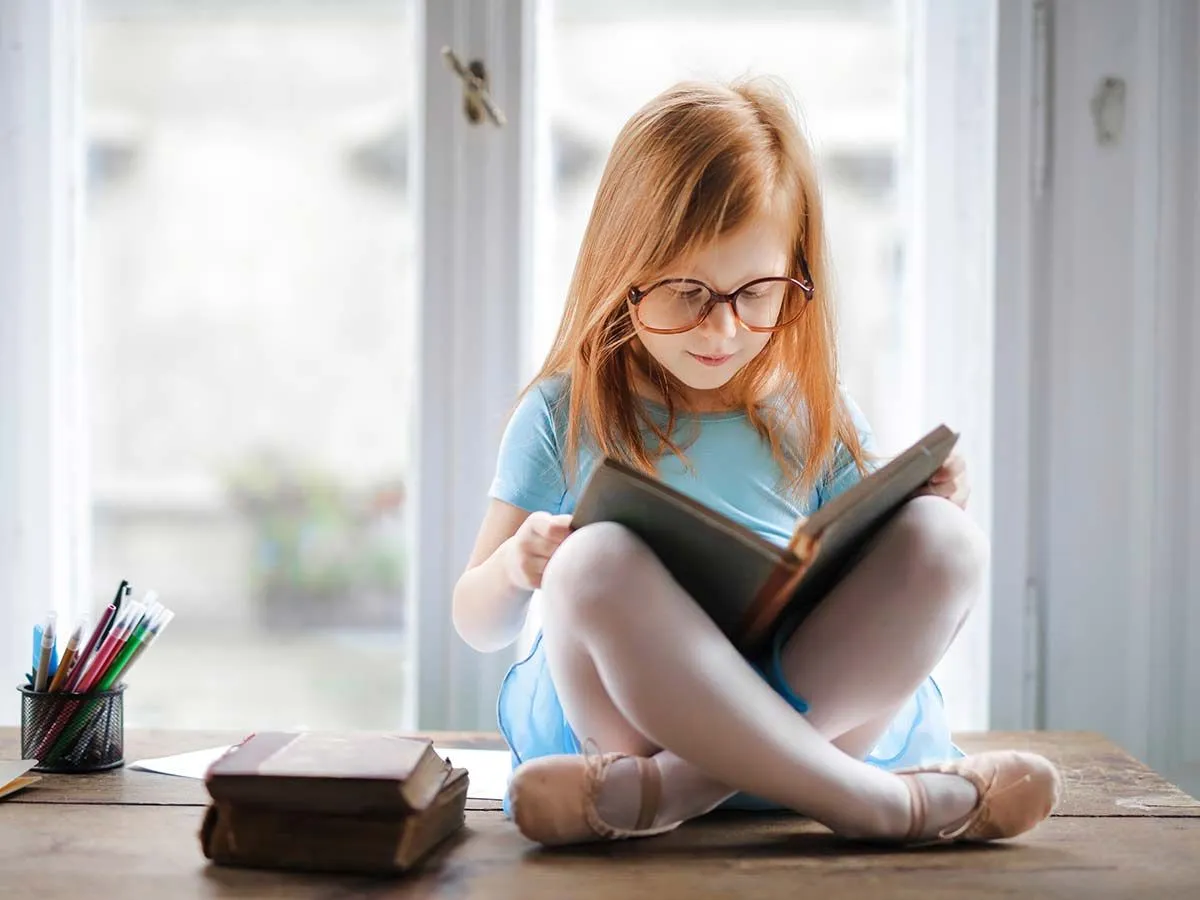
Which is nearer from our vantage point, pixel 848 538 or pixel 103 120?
pixel 848 538

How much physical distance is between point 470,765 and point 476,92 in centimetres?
82

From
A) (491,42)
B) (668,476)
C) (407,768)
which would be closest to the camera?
(407,768)

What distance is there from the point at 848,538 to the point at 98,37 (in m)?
1.31

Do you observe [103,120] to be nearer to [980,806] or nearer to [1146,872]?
[980,806]

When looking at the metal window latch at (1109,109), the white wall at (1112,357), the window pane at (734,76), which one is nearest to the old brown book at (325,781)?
the window pane at (734,76)

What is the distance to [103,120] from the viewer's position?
1.76 meters

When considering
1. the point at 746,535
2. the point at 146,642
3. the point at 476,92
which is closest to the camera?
the point at 746,535

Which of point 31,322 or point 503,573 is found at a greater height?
point 31,322

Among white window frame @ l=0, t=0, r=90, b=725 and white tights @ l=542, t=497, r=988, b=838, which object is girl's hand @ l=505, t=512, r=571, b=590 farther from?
white window frame @ l=0, t=0, r=90, b=725

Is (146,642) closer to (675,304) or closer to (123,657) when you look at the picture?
(123,657)

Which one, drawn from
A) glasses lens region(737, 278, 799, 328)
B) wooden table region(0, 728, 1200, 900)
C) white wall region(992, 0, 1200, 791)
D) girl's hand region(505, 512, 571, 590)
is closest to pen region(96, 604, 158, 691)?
wooden table region(0, 728, 1200, 900)

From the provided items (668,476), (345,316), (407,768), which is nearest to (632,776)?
(407,768)

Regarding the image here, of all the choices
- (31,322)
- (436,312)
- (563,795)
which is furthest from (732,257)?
(31,322)

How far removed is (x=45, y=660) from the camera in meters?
1.22
